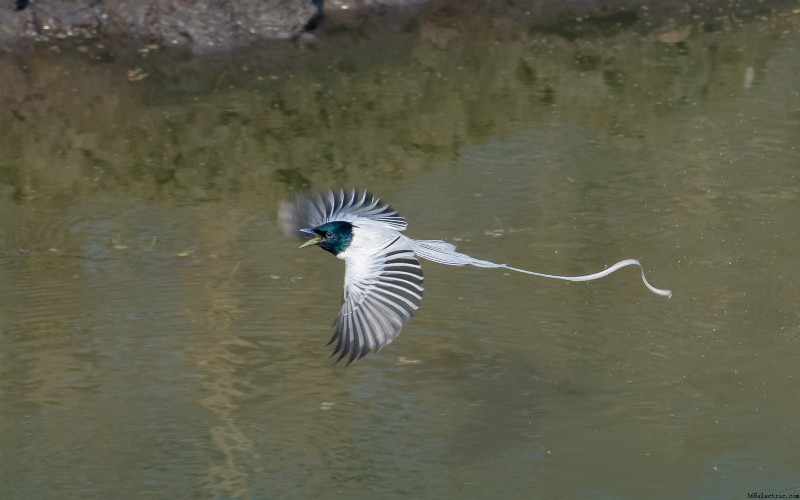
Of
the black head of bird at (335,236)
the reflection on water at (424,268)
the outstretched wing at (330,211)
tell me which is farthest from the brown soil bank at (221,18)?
the black head of bird at (335,236)

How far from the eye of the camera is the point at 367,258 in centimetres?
454

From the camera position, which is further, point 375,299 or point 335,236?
point 335,236

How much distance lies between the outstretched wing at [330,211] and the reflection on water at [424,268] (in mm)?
658

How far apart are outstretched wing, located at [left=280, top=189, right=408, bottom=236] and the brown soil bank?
15.4 feet

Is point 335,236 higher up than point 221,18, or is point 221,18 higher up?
point 221,18

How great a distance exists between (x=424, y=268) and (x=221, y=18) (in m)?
4.09

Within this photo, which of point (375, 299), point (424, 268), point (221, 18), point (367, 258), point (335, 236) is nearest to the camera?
point (375, 299)

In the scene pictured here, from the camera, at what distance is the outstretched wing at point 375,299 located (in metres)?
4.15

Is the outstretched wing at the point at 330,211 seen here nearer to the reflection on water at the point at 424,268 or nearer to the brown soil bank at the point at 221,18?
the reflection on water at the point at 424,268

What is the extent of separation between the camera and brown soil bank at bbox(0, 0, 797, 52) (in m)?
9.77

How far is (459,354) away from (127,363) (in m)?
1.43

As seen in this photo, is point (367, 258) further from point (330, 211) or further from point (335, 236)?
point (330, 211)

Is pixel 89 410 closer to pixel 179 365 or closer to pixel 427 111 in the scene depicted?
pixel 179 365

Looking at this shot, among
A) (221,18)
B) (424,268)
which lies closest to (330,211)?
(424,268)
